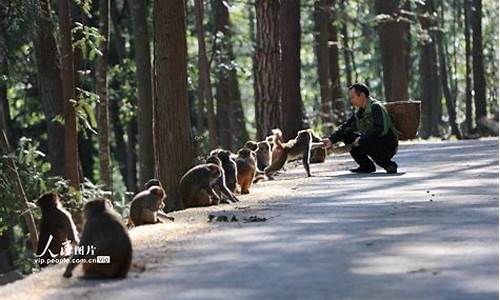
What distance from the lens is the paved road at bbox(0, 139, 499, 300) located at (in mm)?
8641

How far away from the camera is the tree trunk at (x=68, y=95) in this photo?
1781 centimetres

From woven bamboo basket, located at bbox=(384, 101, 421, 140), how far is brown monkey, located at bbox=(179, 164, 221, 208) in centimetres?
866

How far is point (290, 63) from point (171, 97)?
1096 cm

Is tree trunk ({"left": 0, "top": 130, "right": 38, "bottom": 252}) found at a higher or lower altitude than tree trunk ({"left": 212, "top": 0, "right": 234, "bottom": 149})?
lower

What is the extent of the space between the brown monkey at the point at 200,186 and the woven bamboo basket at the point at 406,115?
8.66 meters

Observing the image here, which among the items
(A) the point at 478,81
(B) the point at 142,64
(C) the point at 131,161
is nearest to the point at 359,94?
(B) the point at 142,64

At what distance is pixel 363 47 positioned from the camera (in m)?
57.7

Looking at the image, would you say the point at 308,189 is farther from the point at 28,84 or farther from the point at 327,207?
the point at 28,84

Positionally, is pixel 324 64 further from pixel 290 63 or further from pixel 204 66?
pixel 204 66

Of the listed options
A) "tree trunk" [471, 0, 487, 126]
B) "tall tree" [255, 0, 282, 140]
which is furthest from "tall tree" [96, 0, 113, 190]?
"tree trunk" [471, 0, 487, 126]

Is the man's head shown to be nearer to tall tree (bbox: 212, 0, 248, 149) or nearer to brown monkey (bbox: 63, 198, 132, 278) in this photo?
brown monkey (bbox: 63, 198, 132, 278)

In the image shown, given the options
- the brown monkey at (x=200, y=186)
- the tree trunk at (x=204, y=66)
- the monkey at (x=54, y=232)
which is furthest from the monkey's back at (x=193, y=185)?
the tree trunk at (x=204, y=66)

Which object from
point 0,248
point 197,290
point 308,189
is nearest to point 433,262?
point 197,290

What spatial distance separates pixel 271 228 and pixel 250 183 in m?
5.98
